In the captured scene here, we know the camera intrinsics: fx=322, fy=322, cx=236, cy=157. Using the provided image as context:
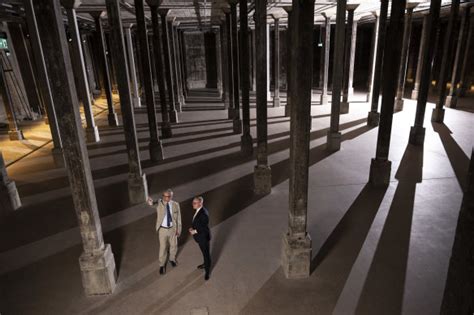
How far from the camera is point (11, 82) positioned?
17.5 metres

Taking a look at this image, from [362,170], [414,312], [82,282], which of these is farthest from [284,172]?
[82,282]

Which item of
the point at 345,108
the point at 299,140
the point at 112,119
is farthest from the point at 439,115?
the point at 112,119

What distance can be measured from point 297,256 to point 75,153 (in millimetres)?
3446

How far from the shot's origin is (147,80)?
31.4 feet

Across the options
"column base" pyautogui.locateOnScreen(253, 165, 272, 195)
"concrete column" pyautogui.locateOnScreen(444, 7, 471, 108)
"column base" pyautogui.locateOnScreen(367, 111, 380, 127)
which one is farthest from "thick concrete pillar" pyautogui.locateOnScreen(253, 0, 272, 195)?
"concrete column" pyautogui.locateOnScreen(444, 7, 471, 108)

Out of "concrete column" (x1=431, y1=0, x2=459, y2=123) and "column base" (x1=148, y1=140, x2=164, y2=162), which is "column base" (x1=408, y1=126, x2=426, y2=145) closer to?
"concrete column" (x1=431, y1=0, x2=459, y2=123)

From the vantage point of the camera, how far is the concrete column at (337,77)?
10355mm

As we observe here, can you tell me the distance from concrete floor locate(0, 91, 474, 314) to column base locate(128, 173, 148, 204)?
33 cm

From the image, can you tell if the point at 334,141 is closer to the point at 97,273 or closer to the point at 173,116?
the point at 173,116

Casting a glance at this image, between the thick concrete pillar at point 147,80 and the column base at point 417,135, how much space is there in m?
8.66

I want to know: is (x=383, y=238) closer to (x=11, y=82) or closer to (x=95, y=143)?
(x=95, y=143)

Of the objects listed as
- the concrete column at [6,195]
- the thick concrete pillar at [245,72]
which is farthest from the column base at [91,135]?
the thick concrete pillar at [245,72]

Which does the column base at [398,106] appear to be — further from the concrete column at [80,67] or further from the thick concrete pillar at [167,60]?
the concrete column at [80,67]

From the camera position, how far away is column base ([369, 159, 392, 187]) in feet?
26.3
